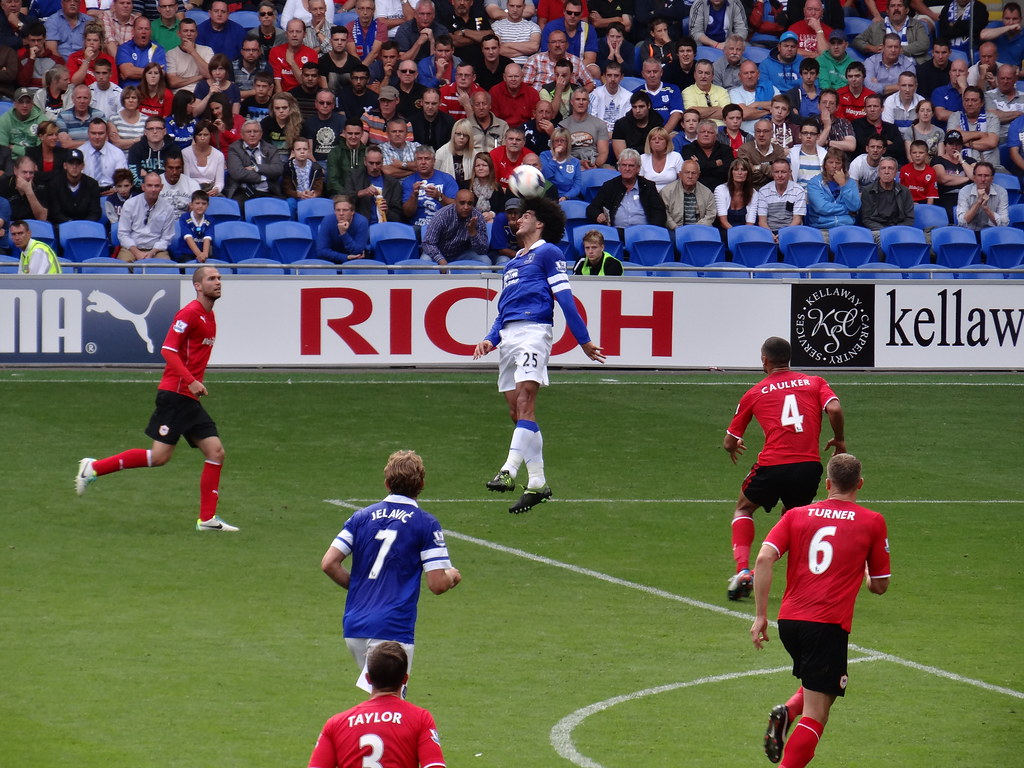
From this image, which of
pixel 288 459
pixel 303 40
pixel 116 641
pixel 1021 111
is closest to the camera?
pixel 116 641

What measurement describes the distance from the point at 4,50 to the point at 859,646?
1677 cm

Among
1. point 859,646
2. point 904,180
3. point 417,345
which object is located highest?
point 904,180

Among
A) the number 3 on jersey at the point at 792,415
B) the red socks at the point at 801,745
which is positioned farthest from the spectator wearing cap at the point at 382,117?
the red socks at the point at 801,745

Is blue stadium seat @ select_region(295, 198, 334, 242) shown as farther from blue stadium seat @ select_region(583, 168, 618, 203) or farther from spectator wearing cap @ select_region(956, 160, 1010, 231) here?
spectator wearing cap @ select_region(956, 160, 1010, 231)

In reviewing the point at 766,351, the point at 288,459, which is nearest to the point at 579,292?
the point at 288,459

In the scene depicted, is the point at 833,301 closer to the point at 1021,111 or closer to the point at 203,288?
the point at 1021,111

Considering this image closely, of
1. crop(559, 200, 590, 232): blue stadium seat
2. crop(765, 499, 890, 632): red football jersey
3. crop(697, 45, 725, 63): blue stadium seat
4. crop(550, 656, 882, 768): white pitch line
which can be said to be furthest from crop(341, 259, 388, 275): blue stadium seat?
crop(765, 499, 890, 632): red football jersey

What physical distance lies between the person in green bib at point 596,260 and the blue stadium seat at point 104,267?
5.65 metres

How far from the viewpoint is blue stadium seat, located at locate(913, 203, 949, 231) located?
22953 mm

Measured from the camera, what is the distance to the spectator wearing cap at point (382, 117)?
22.0m

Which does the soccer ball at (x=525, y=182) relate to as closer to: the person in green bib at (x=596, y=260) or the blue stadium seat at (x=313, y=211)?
the person in green bib at (x=596, y=260)

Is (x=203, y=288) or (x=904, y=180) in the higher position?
(x=904, y=180)

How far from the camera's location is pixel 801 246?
2164cm

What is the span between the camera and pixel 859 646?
985 cm
